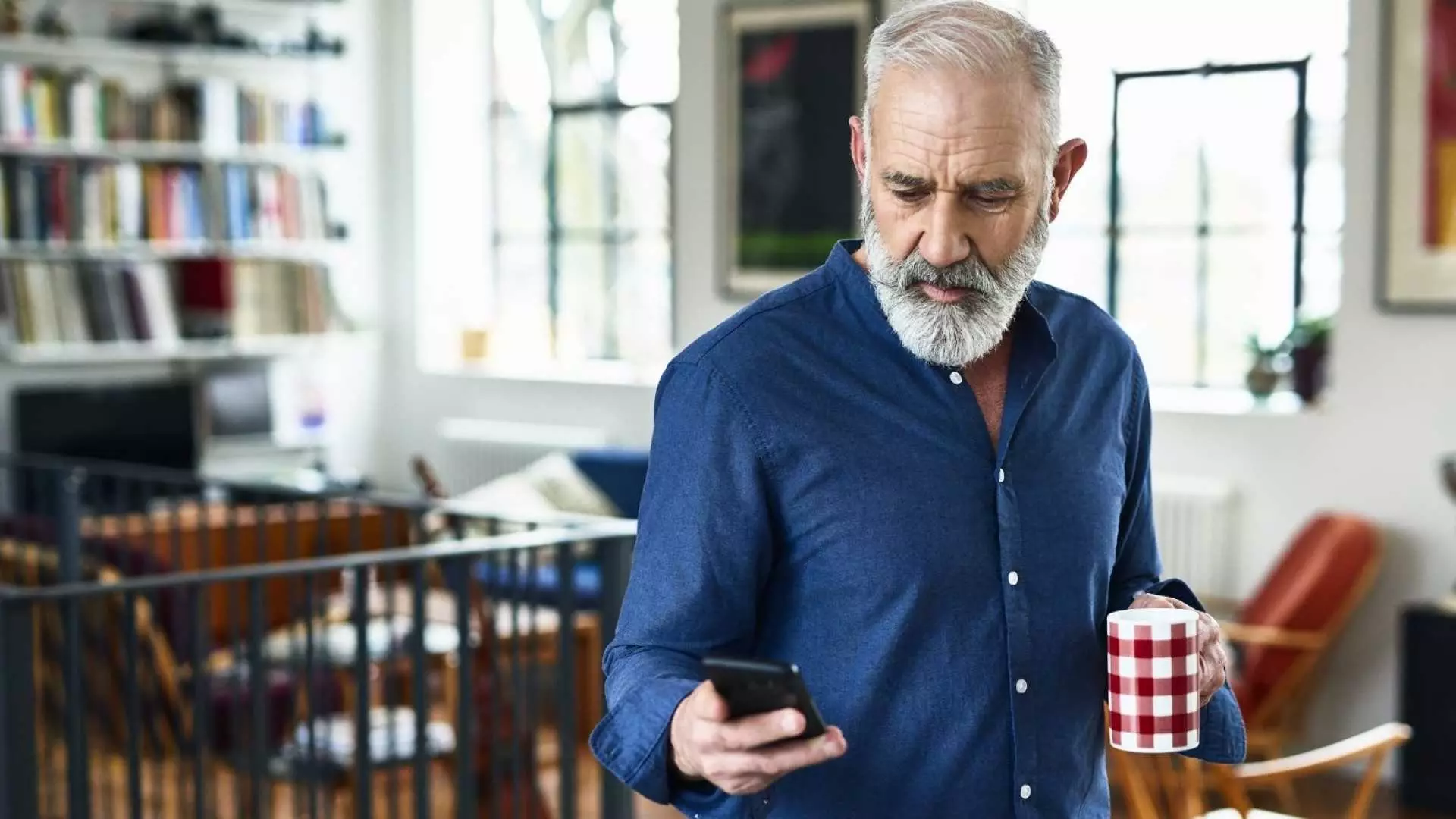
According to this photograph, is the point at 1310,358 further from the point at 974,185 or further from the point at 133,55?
the point at 133,55

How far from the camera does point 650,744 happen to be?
1.39 m

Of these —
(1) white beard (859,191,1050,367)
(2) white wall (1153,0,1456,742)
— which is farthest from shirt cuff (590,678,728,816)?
(2) white wall (1153,0,1456,742)

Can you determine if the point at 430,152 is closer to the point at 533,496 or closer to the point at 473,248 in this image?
the point at 473,248

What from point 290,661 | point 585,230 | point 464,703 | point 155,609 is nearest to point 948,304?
→ point 464,703

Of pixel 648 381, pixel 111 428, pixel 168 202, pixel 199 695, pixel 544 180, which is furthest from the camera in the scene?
pixel 544 180

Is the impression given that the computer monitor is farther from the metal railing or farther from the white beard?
the white beard

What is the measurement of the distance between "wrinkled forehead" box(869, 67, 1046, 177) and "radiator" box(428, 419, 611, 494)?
6430 mm

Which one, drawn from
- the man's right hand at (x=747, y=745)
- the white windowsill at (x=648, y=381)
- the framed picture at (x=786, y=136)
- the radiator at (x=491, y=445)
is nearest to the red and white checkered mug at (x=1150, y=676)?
the man's right hand at (x=747, y=745)

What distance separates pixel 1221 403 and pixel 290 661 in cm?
344

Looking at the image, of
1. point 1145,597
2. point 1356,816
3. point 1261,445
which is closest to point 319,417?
point 1261,445

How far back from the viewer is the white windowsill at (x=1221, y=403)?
577 centimetres

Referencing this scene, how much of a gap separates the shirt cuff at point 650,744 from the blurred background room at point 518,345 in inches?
58.3

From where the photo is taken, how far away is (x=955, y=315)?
1.46 metres

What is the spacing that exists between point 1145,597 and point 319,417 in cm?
735
